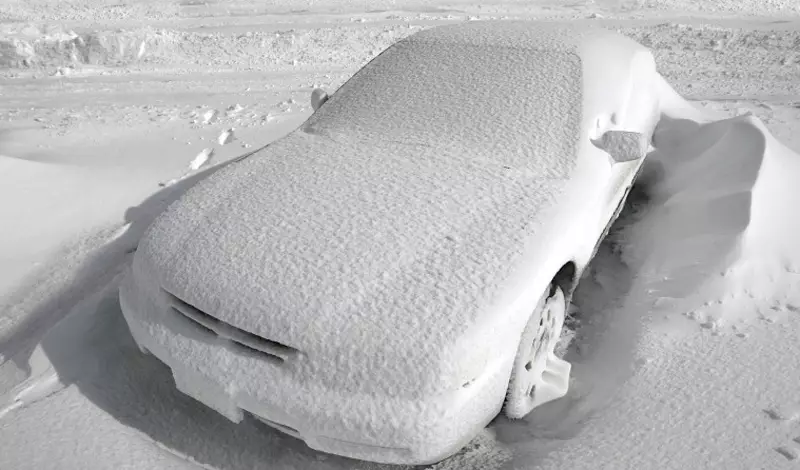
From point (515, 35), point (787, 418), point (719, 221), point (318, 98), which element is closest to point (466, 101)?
point (515, 35)

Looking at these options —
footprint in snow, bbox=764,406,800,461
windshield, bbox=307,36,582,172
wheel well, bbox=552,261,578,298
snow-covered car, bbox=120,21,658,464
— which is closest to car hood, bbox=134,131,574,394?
snow-covered car, bbox=120,21,658,464

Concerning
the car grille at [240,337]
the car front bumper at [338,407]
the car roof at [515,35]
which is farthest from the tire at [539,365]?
the car roof at [515,35]

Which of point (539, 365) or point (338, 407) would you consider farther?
point (539, 365)

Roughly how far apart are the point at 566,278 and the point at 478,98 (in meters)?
1.01

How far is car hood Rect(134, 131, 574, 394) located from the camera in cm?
206

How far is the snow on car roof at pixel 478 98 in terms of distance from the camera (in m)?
2.86

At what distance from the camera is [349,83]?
3.58 meters

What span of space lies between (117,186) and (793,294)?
4.06 m

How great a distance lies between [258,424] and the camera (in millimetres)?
2564

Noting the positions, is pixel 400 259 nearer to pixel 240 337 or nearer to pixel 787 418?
pixel 240 337

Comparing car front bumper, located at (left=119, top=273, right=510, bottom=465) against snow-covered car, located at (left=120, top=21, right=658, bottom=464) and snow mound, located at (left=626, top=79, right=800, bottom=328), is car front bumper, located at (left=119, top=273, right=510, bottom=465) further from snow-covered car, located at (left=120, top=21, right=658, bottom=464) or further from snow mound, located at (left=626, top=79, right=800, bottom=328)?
snow mound, located at (left=626, top=79, right=800, bottom=328)

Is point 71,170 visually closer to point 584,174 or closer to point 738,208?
point 584,174

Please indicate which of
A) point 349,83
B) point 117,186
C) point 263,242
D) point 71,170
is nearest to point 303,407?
point 263,242

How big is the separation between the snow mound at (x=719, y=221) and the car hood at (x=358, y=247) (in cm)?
91
